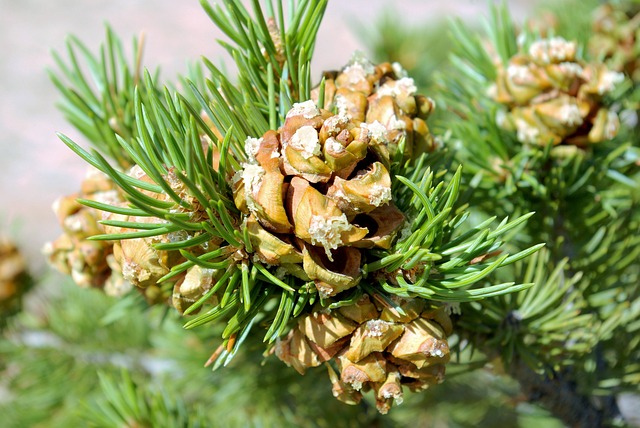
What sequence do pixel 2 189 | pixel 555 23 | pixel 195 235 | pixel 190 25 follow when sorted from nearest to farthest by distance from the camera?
pixel 195 235
pixel 555 23
pixel 2 189
pixel 190 25

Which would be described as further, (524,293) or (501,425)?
(501,425)

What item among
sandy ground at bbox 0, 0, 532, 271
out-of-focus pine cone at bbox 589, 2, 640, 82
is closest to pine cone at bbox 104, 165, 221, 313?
out-of-focus pine cone at bbox 589, 2, 640, 82

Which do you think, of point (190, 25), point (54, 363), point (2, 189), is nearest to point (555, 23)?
point (54, 363)

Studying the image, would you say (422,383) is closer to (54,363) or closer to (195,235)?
(195,235)

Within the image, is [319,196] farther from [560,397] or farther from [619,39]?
[619,39]

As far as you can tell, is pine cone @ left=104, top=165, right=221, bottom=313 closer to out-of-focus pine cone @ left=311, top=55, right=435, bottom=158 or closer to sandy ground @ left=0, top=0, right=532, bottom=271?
out-of-focus pine cone @ left=311, top=55, right=435, bottom=158

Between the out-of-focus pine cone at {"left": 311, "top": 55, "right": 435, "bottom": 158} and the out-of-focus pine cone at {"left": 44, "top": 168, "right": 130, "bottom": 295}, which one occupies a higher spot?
the out-of-focus pine cone at {"left": 44, "top": 168, "right": 130, "bottom": 295}

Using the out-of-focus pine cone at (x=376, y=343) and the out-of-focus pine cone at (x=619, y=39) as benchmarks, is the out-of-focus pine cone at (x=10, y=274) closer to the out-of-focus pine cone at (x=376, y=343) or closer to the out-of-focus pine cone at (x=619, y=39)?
the out-of-focus pine cone at (x=376, y=343)
